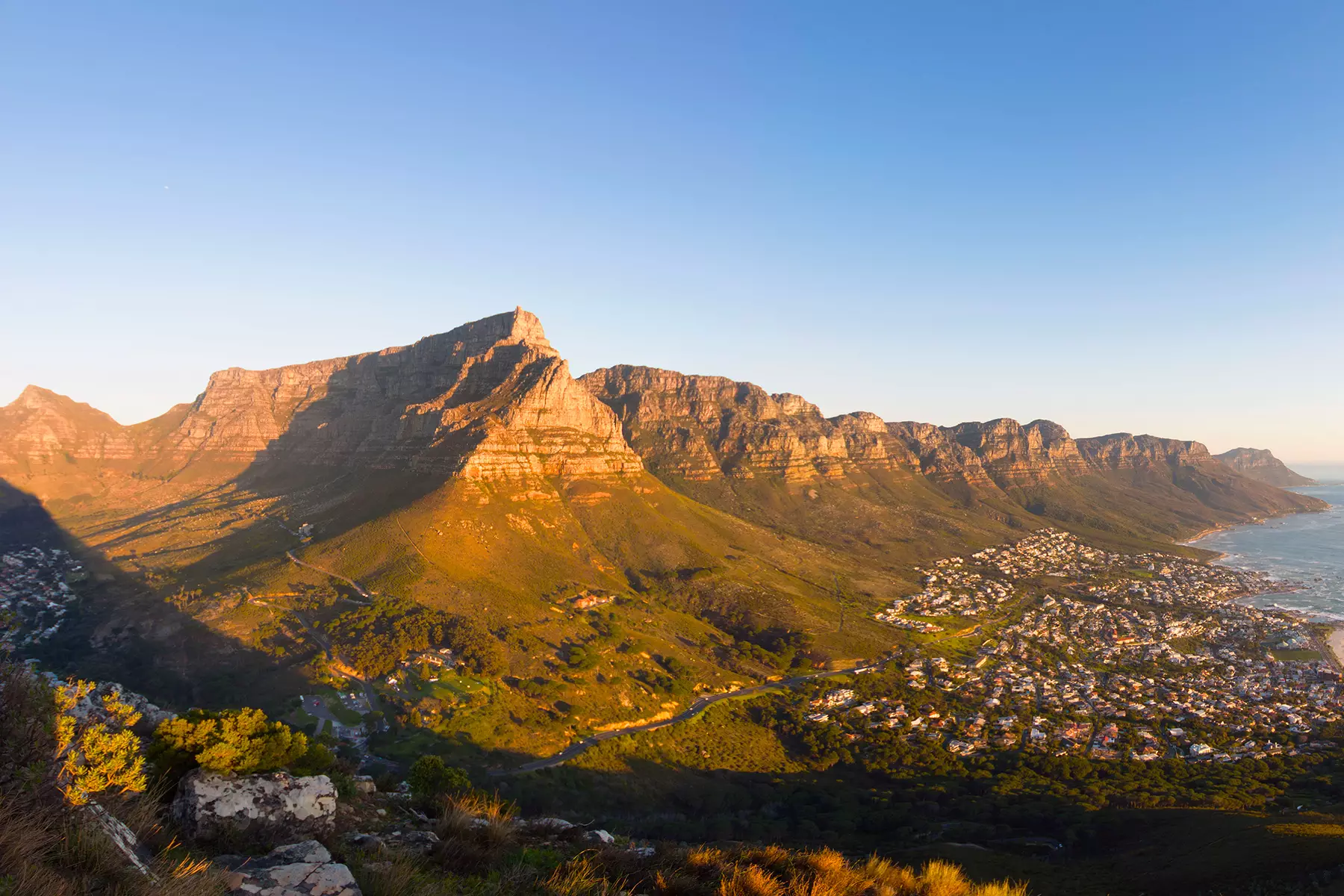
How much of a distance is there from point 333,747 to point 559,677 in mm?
37244

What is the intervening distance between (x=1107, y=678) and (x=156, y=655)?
159474 mm

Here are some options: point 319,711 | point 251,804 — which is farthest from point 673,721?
point 251,804

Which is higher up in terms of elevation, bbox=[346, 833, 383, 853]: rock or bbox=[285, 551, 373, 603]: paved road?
bbox=[346, 833, 383, 853]: rock

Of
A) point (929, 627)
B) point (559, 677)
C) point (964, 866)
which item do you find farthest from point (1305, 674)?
point (559, 677)

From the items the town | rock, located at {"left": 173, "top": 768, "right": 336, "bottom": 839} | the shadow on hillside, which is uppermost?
rock, located at {"left": 173, "top": 768, "right": 336, "bottom": 839}

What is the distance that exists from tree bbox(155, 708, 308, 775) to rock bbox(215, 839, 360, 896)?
21.7 feet

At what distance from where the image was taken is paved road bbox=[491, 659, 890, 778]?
67438 mm

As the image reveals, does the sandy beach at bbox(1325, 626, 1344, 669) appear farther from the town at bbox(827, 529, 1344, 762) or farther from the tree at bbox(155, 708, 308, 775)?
the tree at bbox(155, 708, 308, 775)

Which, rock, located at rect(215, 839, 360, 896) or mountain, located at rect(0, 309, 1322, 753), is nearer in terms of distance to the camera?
rock, located at rect(215, 839, 360, 896)

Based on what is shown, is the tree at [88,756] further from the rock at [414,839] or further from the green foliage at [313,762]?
the green foliage at [313,762]

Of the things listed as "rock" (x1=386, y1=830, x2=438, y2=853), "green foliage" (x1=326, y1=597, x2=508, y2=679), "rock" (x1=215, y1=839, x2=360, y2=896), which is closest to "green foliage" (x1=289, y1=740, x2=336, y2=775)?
"rock" (x1=386, y1=830, x2=438, y2=853)

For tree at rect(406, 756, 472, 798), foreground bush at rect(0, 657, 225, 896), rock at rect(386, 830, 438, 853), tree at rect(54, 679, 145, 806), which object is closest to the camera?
foreground bush at rect(0, 657, 225, 896)

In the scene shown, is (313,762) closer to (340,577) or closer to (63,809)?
(63,809)

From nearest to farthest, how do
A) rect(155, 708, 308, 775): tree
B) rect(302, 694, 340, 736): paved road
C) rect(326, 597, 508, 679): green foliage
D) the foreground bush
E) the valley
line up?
the foreground bush
rect(155, 708, 308, 775): tree
the valley
rect(302, 694, 340, 736): paved road
rect(326, 597, 508, 679): green foliage
